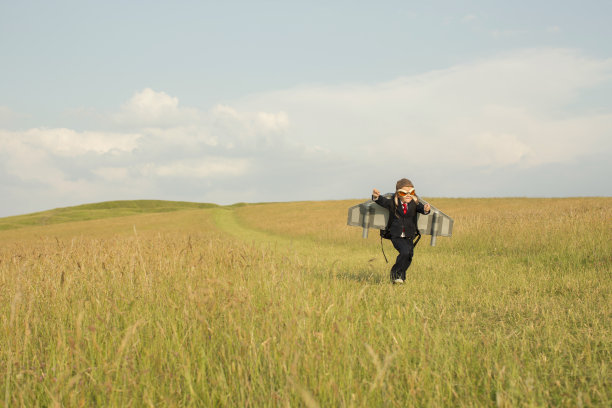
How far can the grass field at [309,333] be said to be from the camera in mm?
2842

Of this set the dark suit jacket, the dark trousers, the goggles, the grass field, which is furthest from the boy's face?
the grass field

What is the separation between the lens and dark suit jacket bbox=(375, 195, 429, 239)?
8.20m

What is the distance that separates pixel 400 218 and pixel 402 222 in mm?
90

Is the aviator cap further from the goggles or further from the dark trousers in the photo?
the dark trousers

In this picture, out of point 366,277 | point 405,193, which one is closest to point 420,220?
point 405,193

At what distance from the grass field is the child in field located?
16.5 inches

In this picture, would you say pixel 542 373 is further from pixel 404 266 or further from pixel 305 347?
pixel 404 266

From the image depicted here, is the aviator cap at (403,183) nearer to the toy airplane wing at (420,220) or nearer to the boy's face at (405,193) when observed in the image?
the boy's face at (405,193)

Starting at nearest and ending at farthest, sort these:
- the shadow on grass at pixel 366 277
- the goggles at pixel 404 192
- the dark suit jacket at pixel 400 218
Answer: the goggles at pixel 404 192
the dark suit jacket at pixel 400 218
the shadow on grass at pixel 366 277

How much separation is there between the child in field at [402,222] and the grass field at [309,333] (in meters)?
0.42

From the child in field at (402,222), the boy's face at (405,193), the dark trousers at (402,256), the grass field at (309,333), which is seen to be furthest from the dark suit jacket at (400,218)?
the grass field at (309,333)

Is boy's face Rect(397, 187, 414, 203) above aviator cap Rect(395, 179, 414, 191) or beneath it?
beneath

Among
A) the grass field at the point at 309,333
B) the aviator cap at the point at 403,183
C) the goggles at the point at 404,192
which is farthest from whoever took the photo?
the aviator cap at the point at 403,183

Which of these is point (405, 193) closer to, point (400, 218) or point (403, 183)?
point (403, 183)
